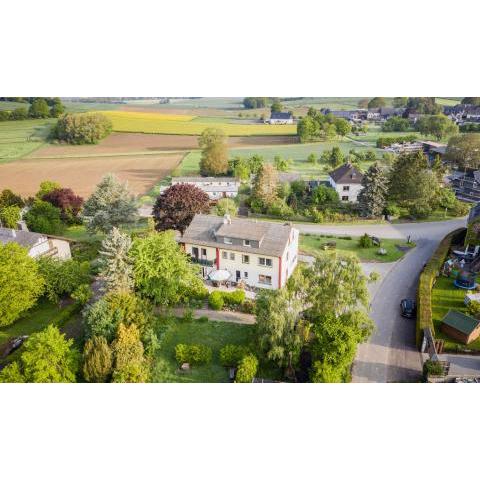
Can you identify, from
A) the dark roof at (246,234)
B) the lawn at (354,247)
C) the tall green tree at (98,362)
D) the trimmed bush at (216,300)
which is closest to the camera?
the tall green tree at (98,362)

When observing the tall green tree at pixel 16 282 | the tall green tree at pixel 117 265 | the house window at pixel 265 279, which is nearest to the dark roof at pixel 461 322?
the house window at pixel 265 279

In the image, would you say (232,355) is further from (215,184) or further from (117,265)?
(215,184)

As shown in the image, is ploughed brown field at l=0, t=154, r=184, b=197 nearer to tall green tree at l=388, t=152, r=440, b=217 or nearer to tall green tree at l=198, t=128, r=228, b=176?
tall green tree at l=198, t=128, r=228, b=176

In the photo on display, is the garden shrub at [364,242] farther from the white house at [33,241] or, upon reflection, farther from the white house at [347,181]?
the white house at [33,241]

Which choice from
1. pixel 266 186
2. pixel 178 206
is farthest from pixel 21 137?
pixel 266 186

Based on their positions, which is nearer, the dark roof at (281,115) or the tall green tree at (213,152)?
the dark roof at (281,115)

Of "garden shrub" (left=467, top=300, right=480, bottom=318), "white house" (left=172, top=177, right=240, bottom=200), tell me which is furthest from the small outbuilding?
"white house" (left=172, top=177, right=240, bottom=200)

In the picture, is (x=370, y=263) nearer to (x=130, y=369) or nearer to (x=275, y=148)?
(x=275, y=148)
